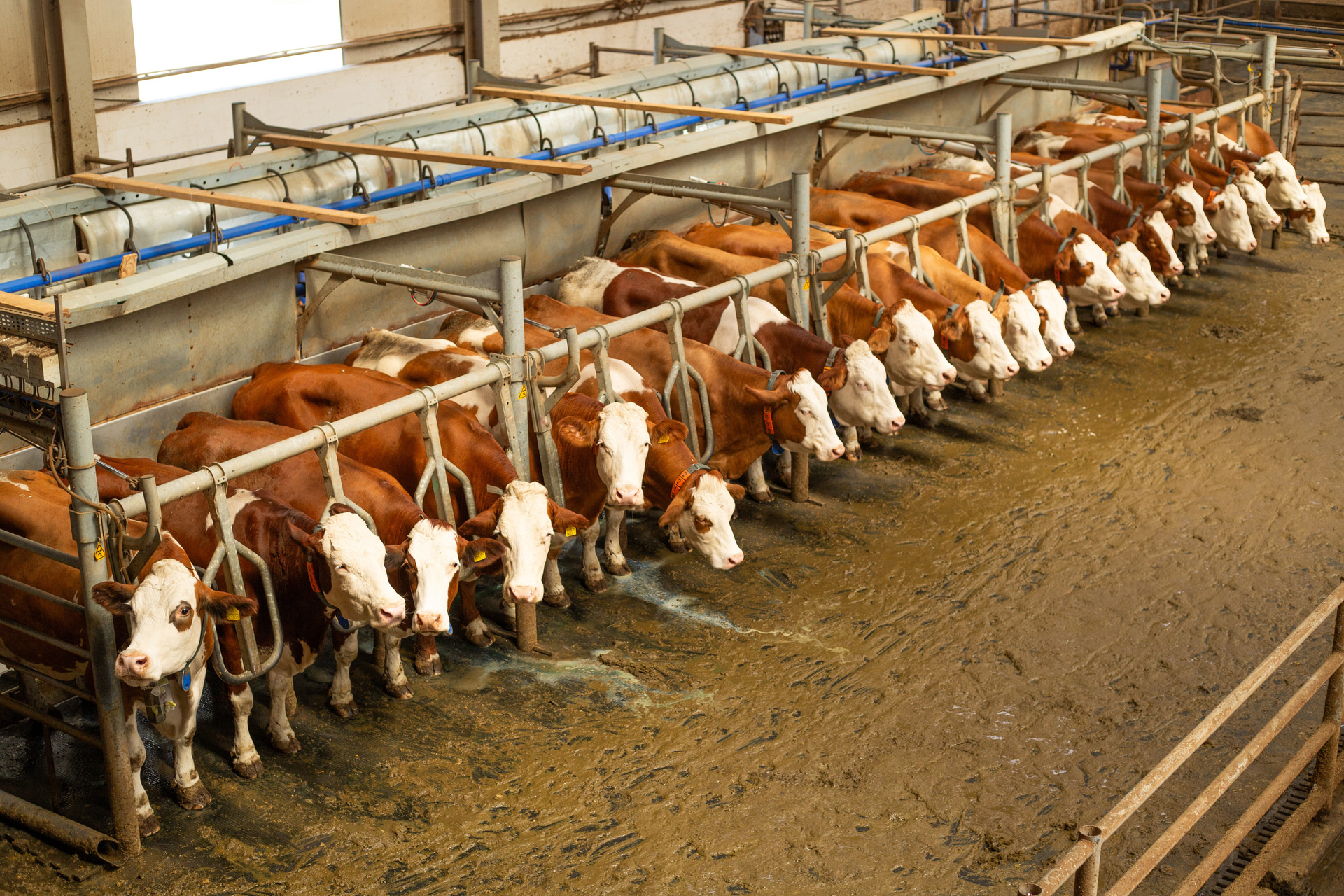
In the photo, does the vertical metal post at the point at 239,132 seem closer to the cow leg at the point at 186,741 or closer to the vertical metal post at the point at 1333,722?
the cow leg at the point at 186,741

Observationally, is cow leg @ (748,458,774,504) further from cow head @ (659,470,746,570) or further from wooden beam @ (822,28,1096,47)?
wooden beam @ (822,28,1096,47)

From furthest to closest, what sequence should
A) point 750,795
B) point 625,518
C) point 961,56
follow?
point 961,56 → point 625,518 → point 750,795

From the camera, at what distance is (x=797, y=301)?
7.91 metres

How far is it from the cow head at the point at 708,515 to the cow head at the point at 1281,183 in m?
7.73

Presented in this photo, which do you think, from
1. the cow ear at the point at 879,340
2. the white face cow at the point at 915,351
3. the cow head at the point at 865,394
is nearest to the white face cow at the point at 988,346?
the white face cow at the point at 915,351

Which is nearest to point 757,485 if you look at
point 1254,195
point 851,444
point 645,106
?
point 851,444

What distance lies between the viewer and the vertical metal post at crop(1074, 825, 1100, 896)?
10.9ft

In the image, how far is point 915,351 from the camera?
8.01 m

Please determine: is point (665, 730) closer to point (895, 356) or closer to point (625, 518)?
point (625, 518)

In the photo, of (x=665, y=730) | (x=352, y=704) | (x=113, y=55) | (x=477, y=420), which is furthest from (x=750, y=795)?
(x=113, y=55)

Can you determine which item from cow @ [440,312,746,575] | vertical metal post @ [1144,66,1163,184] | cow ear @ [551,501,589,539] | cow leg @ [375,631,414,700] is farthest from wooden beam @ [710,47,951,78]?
cow leg @ [375,631,414,700]

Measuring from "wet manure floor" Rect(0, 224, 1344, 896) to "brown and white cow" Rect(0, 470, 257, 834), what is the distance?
0.29 m

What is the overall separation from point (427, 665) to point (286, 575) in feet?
3.18

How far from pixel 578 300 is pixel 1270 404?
4659 mm
